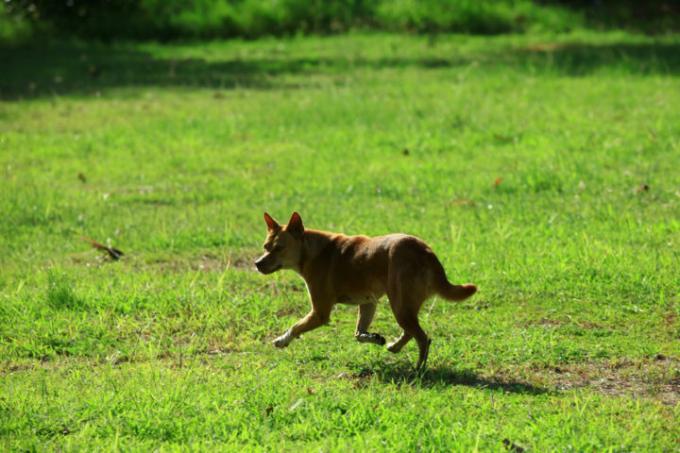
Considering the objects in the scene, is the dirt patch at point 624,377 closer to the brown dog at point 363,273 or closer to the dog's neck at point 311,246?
the brown dog at point 363,273

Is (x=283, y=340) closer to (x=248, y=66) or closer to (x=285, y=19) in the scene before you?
(x=248, y=66)

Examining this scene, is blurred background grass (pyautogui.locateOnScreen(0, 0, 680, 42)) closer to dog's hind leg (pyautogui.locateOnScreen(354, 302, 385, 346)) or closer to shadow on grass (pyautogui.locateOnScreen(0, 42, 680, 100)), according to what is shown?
shadow on grass (pyautogui.locateOnScreen(0, 42, 680, 100))

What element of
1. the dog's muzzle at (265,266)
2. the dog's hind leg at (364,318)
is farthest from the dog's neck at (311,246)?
the dog's hind leg at (364,318)

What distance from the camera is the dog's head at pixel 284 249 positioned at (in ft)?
20.0

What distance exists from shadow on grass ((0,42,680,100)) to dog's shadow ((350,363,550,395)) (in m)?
9.60

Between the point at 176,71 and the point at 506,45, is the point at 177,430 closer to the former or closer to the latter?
the point at 176,71

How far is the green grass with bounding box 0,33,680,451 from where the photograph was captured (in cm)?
506

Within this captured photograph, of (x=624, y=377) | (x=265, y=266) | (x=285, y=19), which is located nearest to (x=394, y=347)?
(x=265, y=266)

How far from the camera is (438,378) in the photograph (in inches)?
221

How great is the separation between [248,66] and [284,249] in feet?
36.6

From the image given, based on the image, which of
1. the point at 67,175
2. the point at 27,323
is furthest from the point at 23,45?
the point at 27,323

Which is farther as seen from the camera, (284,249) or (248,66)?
(248,66)

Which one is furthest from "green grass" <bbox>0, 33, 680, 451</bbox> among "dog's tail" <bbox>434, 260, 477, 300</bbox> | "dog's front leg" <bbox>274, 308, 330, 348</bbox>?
"dog's tail" <bbox>434, 260, 477, 300</bbox>

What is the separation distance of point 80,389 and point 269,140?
6.75 meters
